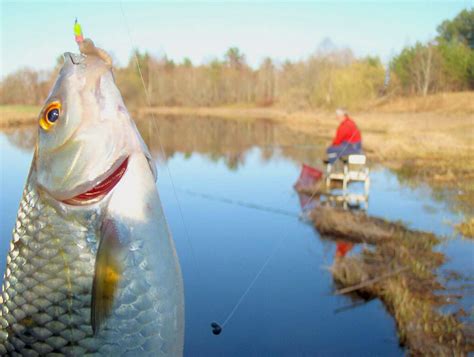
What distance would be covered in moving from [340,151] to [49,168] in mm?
9644

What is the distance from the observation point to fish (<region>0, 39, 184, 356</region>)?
121 cm

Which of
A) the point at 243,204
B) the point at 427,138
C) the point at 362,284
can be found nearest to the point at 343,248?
the point at 362,284

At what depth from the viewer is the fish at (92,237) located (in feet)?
3.97

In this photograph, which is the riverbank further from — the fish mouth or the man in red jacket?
the fish mouth

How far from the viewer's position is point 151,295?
1.23 meters

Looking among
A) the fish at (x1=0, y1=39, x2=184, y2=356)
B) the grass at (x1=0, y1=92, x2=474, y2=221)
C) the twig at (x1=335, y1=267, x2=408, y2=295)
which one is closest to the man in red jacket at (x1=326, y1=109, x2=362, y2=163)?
the grass at (x1=0, y1=92, x2=474, y2=221)

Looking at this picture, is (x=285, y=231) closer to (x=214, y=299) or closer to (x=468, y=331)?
(x=214, y=299)

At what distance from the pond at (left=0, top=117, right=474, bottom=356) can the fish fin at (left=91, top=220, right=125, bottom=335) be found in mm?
493

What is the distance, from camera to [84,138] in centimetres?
124

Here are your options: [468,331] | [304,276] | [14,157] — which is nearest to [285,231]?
[304,276]

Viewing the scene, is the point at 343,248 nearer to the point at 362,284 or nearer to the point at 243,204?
the point at 362,284

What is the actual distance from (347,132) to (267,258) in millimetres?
4625

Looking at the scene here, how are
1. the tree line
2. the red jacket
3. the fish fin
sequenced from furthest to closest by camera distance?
the red jacket, the tree line, the fish fin

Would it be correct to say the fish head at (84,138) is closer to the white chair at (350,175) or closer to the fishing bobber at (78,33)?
the fishing bobber at (78,33)
